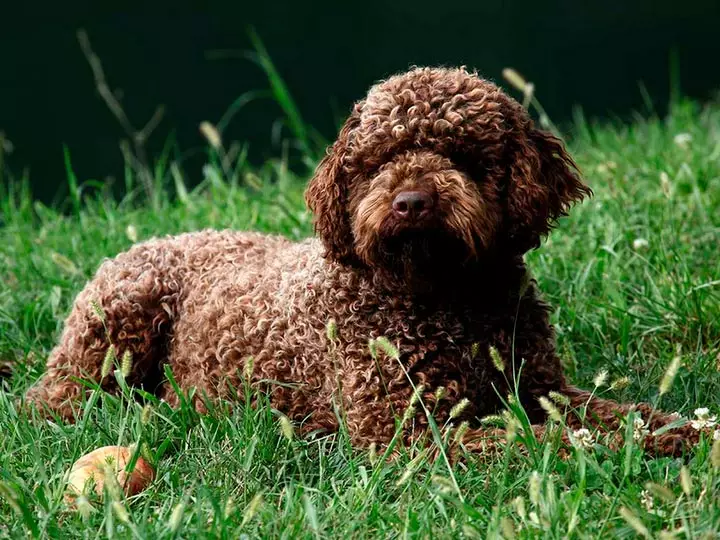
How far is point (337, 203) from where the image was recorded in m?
3.59

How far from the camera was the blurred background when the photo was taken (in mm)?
11312

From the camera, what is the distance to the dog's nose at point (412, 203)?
3.22 m

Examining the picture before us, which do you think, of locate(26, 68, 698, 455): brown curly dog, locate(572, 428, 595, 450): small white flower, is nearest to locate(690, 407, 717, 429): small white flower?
locate(26, 68, 698, 455): brown curly dog

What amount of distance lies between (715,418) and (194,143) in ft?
28.2

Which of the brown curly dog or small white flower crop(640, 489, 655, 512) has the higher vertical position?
the brown curly dog

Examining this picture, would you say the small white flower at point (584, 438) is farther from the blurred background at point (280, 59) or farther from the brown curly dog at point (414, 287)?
the blurred background at point (280, 59)

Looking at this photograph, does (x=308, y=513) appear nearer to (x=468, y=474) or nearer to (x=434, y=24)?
(x=468, y=474)

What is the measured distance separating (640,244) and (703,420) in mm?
1483

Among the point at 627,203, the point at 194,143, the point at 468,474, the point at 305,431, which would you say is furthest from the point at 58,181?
the point at 468,474

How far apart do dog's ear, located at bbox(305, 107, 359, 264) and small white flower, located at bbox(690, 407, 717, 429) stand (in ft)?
3.71

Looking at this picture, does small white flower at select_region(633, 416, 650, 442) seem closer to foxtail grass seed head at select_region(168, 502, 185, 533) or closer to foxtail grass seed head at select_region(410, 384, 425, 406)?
foxtail grass seed head at select_region(410, 384, 425, 406)

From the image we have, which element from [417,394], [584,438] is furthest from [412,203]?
[584,438]

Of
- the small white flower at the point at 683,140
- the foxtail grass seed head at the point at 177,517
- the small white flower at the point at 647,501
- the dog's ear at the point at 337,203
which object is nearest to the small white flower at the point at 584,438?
the small white flower at the point at 647,501

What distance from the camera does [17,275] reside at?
522 centimetres
